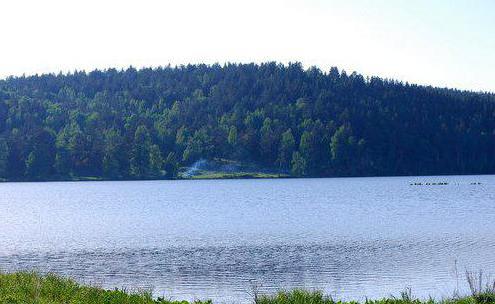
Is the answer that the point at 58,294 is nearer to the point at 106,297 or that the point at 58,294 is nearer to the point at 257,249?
the point at 106,297

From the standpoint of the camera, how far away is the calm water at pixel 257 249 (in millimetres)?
41375

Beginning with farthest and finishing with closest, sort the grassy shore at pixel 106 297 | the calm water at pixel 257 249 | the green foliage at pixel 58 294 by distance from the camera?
the calm water at pixel 257 249
the green foliage at pixel 58 294
the grassy shore at pixel 106 297

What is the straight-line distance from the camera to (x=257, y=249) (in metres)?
56.3

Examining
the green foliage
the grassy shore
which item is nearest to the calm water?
the green foliage

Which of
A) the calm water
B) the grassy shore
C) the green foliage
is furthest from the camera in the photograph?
the calm water

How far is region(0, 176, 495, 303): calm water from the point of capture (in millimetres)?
41375

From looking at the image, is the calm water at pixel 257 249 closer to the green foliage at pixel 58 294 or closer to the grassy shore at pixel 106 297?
the green foliage at pixel 58 294

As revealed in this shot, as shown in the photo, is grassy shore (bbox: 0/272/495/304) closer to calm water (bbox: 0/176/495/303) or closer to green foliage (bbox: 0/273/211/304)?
green foliage (bbox: 0/273/211/304)

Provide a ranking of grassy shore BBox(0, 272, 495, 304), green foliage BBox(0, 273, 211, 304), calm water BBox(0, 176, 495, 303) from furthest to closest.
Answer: calm water BBox(0, 176, 495, 303) → green foliage BBox(0, 273, 211, 304) → grassy shore BBox(0, 272, 495, 304)

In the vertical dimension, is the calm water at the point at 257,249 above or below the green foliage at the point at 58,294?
below

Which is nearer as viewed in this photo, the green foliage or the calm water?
the green foliage

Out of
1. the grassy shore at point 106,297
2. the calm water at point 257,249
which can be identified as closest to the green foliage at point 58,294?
the grassy shore at point 106,297

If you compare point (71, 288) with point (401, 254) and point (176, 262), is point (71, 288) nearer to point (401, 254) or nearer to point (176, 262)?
point (176, 262)

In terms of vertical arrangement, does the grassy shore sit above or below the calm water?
above
